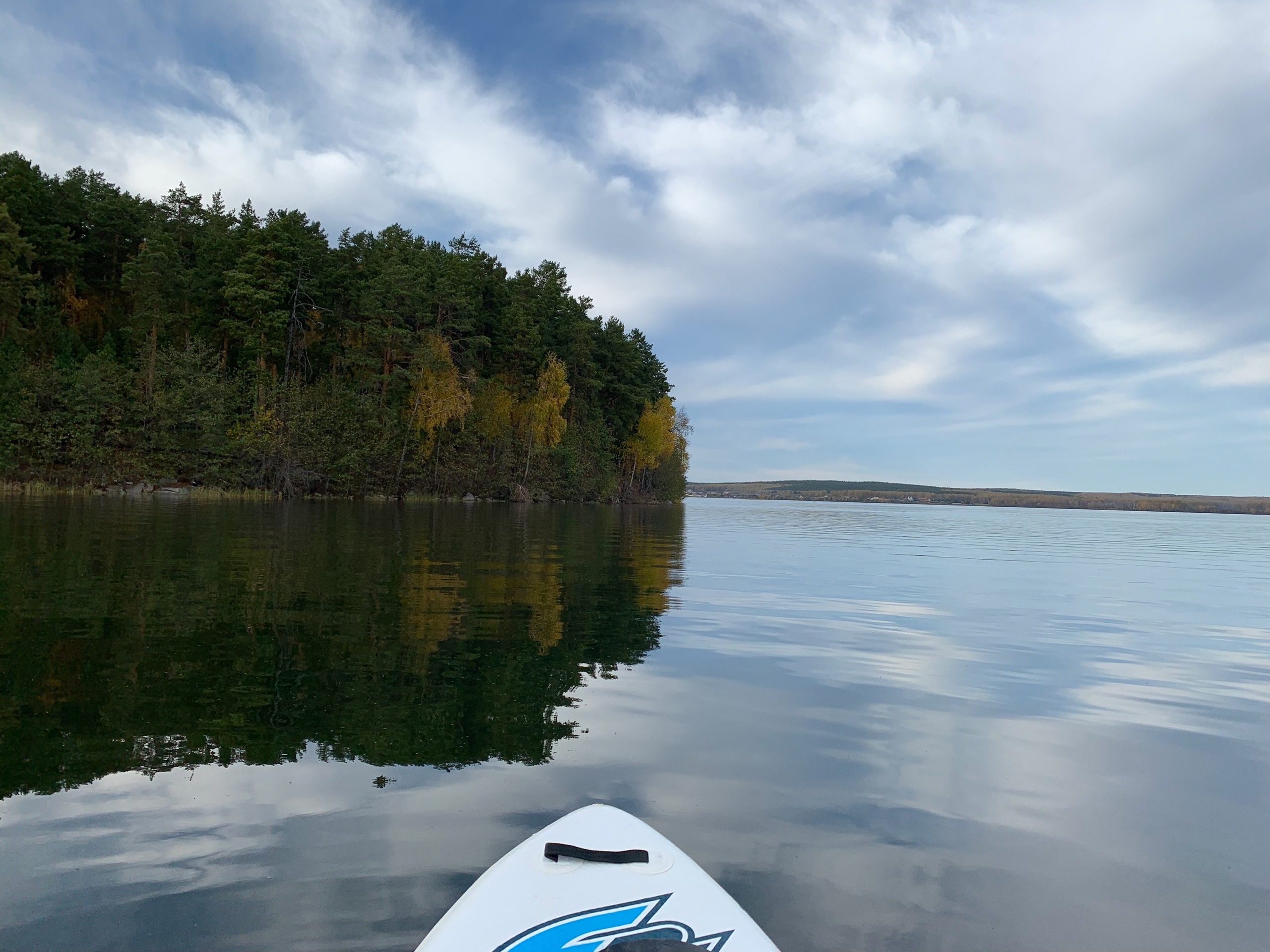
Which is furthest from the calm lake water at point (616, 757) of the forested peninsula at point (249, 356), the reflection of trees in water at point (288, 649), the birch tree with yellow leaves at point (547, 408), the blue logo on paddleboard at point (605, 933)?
the birch tree with yellow leaves at point (547, 408)

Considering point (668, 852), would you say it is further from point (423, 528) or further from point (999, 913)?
point (423, 528)

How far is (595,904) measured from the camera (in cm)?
289

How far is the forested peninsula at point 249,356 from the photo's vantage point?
144 feet

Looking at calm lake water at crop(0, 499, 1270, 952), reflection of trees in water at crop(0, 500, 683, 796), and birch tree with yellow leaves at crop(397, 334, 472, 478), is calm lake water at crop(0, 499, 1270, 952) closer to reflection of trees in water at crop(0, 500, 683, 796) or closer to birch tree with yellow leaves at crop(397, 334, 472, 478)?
reflection of trees in water at crop(0, 500, 683, 796)

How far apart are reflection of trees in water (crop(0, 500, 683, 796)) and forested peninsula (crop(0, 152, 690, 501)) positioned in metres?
30.8

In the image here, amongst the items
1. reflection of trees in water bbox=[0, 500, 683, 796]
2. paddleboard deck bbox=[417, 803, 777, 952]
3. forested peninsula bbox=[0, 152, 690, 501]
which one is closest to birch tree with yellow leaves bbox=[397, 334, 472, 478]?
forested peninsula bbox=[0, 152, 690, 501]

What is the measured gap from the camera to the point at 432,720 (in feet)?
19.2

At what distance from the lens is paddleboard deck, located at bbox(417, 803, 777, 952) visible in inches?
105

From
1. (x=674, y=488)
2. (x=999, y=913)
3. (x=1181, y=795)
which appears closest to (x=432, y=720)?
(x=999, y=913)

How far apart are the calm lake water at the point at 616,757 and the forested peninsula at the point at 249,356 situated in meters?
37.3

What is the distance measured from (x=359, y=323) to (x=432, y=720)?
A: 158 ft

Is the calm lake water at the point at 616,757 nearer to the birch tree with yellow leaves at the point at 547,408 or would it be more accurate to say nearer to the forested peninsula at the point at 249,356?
the forested peninsula at the point at 249,356

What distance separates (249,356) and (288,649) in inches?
1903

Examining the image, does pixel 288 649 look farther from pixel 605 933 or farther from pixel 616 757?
pixel 605 933
